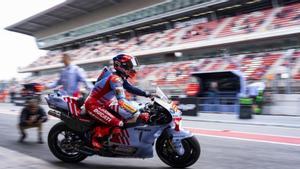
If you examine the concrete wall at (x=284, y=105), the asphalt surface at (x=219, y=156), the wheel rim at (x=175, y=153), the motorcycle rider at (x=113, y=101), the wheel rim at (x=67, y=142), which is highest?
the motorcycle rider at (x=113, y=101)

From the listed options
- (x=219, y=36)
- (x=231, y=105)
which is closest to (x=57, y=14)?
(x=219, y=36)

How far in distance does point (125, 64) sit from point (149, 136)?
1.06 meters

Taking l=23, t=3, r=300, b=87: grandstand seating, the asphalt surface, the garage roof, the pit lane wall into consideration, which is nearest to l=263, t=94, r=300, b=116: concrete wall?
the pit lane wall

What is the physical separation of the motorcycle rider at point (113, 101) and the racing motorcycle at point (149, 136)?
103 millimetres

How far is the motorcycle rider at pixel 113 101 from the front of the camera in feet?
15.7

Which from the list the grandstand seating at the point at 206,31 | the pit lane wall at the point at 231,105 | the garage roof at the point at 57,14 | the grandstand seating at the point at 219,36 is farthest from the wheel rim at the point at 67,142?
the garage roof at the point at 57,14

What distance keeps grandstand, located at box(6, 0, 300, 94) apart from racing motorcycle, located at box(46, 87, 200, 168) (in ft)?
28.9

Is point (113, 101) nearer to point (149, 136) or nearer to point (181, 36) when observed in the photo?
point (149, 136)

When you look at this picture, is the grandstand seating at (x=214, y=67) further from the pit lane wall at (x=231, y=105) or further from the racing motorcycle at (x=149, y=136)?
the racing motorcycle at (x=149, y=136)

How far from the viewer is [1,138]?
316 inches

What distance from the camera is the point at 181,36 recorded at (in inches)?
1310

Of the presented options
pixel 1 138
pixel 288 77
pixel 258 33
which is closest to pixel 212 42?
pixel 258 33

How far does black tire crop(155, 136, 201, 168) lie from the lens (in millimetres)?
4777

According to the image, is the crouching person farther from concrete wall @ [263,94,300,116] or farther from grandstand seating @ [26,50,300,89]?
grandstand seating @ [26,50,300,89]
